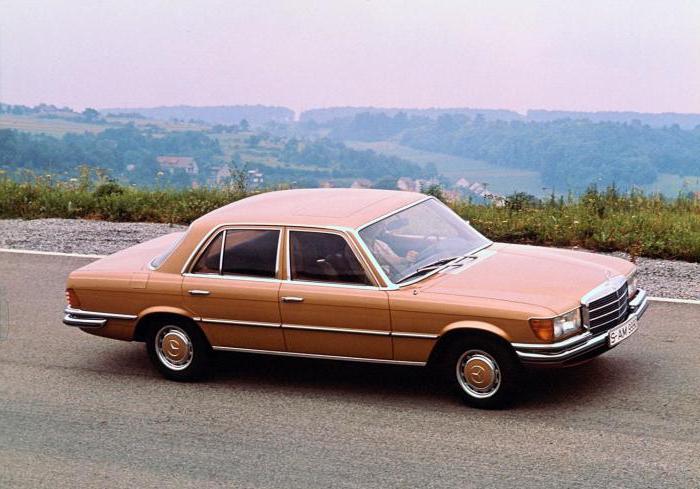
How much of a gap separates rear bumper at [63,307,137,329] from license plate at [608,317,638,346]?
3956 mm

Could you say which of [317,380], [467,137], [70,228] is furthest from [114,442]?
[467,137]

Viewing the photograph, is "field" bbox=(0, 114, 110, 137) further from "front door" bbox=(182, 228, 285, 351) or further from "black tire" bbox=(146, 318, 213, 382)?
"front door" bbox=(182, 228, 285, 351)

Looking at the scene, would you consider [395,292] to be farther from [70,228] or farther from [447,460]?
[70,228]

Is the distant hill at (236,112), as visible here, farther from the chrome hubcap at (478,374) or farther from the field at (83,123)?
the chrome hubcap at (478,374)

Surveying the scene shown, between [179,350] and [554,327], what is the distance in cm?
313

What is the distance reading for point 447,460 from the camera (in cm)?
658

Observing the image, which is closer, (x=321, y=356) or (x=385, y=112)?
(x=321, y=356)

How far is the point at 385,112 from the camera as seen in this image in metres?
143

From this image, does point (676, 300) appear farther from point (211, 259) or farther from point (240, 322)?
point (211, 259)

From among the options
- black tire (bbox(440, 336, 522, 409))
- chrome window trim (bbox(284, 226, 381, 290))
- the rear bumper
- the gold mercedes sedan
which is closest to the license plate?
the gold mercedes sedan

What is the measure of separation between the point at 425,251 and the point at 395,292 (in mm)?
680

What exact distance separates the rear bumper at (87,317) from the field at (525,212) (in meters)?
6.78

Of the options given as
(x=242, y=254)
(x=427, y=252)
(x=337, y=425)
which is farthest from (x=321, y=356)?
(x=427, y=252)

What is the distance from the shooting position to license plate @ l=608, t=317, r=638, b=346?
24.6 feet
